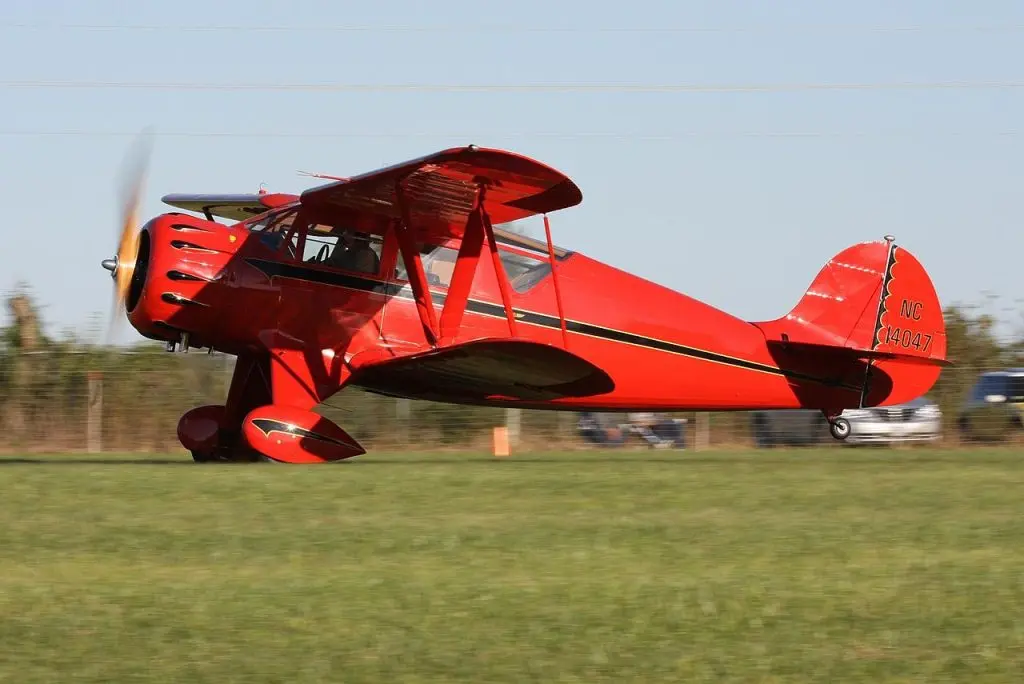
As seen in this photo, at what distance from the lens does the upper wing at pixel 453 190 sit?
10.0 m

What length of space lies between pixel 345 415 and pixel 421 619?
1471 cm

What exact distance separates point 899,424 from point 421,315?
1131 centimetres

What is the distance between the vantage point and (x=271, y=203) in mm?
12438

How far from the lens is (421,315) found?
1134cm

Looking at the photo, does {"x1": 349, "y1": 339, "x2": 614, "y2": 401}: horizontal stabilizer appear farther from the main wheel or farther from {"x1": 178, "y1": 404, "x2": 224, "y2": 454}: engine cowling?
the main wheel

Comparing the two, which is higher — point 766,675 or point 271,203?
point 271,203

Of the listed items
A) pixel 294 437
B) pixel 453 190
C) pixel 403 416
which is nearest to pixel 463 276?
pixel 453 190

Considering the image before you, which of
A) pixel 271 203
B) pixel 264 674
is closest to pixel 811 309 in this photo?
pixel 271 203

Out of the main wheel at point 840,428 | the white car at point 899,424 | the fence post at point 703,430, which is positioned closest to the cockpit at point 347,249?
the main wheel at point 840,428

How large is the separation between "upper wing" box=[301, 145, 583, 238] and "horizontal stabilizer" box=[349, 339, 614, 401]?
1.34 meters

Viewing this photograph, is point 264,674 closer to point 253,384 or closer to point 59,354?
point 253,384

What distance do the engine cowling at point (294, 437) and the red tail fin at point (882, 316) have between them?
5.25 metres

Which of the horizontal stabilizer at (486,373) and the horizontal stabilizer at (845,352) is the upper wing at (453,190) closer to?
the horizontal stabilizer at (486,373)

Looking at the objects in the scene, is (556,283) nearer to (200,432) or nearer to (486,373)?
(486,373)
